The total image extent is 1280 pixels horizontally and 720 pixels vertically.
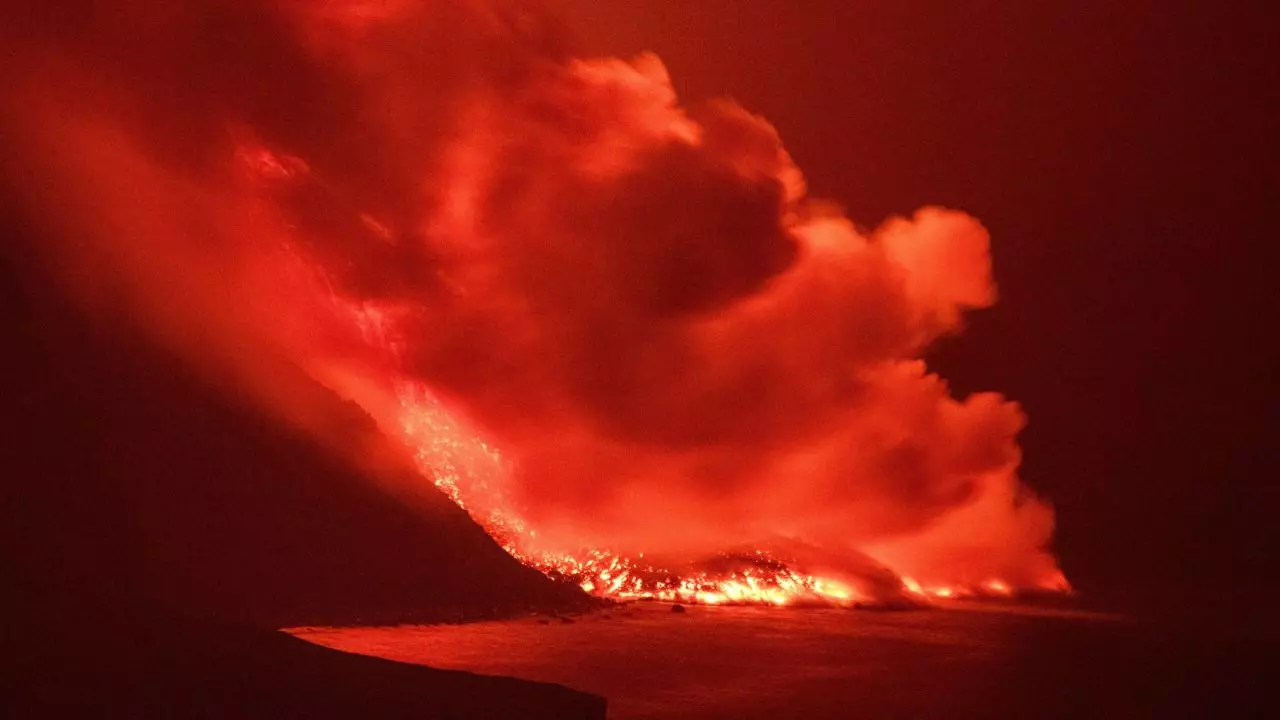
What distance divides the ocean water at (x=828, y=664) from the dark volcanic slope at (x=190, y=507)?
1815 mm

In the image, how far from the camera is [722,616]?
31156 millimetres

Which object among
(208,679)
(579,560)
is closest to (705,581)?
(579,560)

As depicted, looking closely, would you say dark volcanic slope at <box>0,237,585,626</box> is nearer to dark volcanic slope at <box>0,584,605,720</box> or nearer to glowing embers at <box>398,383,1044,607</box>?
dark volcanic slope at <box>0,584,605,720</box>

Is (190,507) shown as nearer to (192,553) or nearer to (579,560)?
(192,553)

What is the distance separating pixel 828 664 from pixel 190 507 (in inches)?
548

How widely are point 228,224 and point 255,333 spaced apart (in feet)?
12.7

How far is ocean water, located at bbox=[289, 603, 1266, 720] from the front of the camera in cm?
1591

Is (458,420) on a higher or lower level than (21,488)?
higher

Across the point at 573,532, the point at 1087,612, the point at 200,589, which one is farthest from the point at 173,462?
the point at 1087,612

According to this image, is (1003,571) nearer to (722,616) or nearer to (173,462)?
(722,616)

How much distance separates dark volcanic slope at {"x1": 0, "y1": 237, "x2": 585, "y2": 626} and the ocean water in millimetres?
1815

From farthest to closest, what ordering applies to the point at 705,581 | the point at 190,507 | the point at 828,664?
the point at 705,581
the point at 828,664
the point at 190,507

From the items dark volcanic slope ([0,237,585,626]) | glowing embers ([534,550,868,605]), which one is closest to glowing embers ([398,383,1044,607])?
glowing embers ([534,550,868,605])

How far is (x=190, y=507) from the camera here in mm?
19672
